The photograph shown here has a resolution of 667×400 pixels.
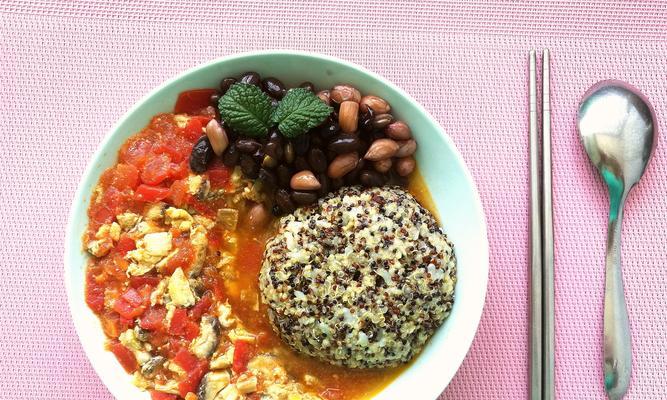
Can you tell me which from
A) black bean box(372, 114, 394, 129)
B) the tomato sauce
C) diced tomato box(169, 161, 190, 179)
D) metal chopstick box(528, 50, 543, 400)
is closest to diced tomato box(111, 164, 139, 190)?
the tomato sauce

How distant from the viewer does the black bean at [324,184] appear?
2.42m

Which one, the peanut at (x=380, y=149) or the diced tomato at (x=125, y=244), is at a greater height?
the peanut at (x=380, y=149)

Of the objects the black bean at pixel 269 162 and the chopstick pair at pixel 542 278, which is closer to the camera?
the black bean at pixel 269 162

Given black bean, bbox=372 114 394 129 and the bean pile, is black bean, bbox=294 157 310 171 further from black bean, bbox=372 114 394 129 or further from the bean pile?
black bean, bbox=372 114 394 129

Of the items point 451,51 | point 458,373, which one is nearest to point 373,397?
point 458,373

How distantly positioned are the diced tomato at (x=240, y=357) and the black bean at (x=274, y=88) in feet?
3.05

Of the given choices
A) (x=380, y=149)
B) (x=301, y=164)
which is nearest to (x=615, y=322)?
(x=380, y=149)

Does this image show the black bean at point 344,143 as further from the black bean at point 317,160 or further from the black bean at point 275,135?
the black bean at point 275,135

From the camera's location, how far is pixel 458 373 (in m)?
2.65

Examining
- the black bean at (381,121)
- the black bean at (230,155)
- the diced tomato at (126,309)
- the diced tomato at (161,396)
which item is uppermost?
the black bean at (381,121)

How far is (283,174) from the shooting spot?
239cm

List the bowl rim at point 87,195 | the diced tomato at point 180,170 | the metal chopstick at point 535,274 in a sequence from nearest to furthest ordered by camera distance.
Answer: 1. the bowl rim at point 87,195
2. the diced tomato at point 180,170
3. the metal chopstick at point 535,274

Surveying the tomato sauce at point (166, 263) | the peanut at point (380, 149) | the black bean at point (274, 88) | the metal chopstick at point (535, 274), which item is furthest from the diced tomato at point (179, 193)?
the metal chopstick at point (535, 274)

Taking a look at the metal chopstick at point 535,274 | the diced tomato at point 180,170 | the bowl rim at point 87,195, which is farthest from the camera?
the metal chopstick at point 535,274
